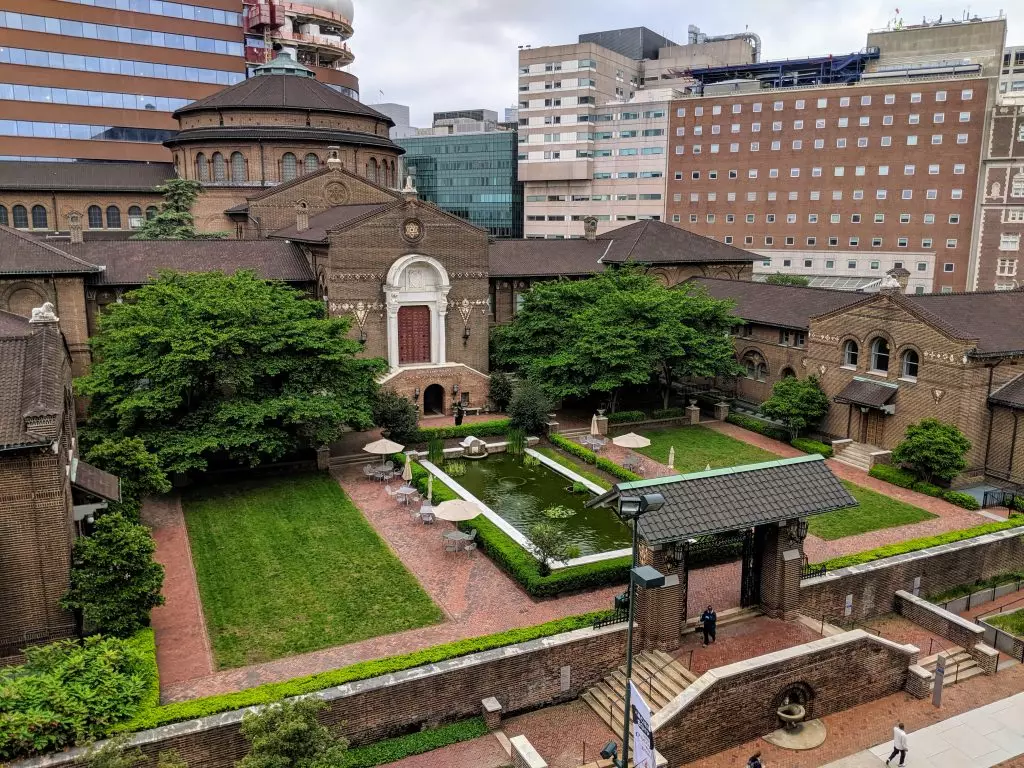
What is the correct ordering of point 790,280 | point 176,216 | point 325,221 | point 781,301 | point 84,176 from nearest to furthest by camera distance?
1. point 781,301
2. point 325,221
3. point 176,216
4. point 84,176
5. point 790,280

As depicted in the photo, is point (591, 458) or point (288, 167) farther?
point (288, 167)

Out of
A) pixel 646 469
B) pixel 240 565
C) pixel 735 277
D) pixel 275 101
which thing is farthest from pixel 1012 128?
pixel 240 565

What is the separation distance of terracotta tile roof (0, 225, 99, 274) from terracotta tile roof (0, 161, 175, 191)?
22109 millimetres

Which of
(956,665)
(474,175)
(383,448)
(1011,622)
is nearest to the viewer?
(956,665)

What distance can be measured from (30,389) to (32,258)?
19457mm

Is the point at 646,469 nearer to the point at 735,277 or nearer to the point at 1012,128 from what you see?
the point at 735,277

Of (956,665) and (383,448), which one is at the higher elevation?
(383,448)

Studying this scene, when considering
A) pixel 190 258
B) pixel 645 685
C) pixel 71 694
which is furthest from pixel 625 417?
pixel 71 694

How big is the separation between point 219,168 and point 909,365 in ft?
149

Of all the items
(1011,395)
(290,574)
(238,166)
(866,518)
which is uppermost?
(238,166)

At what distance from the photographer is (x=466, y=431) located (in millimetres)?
37406

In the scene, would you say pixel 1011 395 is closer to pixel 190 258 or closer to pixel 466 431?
pixel 466 431

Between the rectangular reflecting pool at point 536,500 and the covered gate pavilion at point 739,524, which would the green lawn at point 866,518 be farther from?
the rectangular reflecting pool at point 536,500


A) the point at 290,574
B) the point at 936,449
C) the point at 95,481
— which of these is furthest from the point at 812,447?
the point at 95,481
